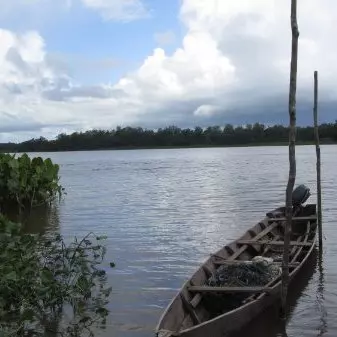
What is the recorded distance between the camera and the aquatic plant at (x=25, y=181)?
67.6 feet

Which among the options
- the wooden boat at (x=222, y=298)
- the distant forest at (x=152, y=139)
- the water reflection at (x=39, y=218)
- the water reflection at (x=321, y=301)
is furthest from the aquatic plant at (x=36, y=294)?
the distant forest at (x=152, y=139)

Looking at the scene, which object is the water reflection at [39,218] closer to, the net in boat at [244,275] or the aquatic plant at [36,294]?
the aquatic plant at [36,294]

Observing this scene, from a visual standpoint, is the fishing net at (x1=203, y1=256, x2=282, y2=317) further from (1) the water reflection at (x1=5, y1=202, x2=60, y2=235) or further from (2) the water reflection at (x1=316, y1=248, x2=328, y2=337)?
(1) the water reflection at (x1=5, y1=202, x2=60, y2=235)

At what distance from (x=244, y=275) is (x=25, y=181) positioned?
13967 mm

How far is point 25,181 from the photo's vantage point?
68.8ft

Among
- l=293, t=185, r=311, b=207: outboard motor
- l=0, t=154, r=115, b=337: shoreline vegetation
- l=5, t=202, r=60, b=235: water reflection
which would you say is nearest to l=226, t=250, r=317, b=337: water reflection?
l=0, t=154, r=115, b=337: shoreline vegetation

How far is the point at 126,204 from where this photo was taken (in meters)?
26.3

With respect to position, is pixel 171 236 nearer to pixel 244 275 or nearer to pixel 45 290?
pixel 244 275

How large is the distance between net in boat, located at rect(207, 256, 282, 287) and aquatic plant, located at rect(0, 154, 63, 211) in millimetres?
13130

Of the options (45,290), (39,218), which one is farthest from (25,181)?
→ (45,290)

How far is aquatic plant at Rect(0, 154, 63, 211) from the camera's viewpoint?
67.6 feet

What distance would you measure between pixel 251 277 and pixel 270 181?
90.9 ft

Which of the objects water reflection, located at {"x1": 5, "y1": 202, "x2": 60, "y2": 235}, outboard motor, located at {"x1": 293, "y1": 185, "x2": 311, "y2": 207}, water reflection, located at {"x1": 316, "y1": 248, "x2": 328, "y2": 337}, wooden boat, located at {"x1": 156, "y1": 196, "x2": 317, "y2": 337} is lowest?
water reflection, located at {"x1": 316, "y1": 248, "x2": 328, "y2": 337}

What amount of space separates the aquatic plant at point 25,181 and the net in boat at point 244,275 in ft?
43.1
